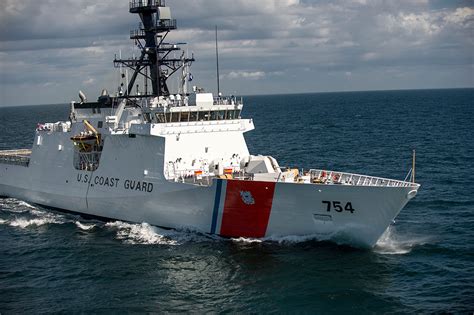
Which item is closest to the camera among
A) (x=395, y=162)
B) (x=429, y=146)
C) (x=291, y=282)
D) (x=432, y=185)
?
(x=291, y=282)

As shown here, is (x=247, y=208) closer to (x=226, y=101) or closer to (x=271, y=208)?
(x=271, y=208)

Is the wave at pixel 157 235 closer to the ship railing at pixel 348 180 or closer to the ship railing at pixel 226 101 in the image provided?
the ship railing at pixel 348 180

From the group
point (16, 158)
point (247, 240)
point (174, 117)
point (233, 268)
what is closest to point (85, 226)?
point (174, 117)

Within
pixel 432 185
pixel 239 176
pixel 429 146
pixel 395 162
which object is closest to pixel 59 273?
pixel 239 176

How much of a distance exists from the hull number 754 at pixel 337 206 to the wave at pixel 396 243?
1.84 m

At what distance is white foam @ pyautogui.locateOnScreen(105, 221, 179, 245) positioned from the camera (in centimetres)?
2152

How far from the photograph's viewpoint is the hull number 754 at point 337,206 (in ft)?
62.5

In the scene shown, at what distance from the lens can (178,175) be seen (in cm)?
2227

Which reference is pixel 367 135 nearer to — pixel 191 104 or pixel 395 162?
pixel 395 162

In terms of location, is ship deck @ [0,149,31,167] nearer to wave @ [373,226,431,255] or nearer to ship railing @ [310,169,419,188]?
ship railing @ [310,169,419,188]

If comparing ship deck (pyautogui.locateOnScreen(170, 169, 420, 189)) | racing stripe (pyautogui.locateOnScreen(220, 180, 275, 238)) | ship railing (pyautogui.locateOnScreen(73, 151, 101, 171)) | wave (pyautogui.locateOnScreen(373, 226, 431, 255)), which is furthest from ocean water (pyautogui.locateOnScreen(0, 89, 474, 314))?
ship railing (pyautogui.locateOnScreen(73, 151, 101, 171))

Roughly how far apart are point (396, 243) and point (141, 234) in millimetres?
9794

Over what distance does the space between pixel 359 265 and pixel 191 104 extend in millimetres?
9574

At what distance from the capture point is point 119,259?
2006 centimetres
